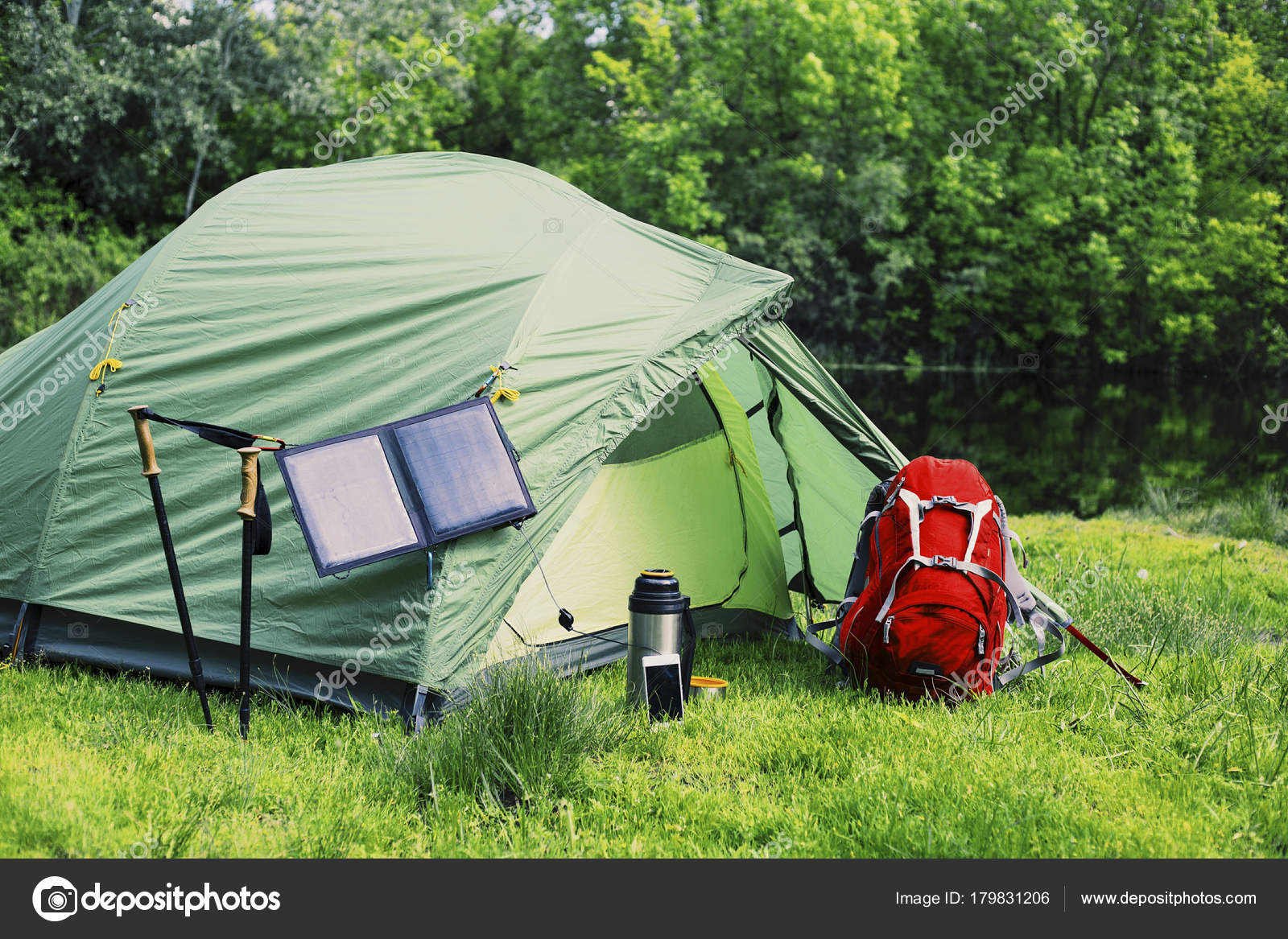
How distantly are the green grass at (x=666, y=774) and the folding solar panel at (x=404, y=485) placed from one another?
1.90 feet

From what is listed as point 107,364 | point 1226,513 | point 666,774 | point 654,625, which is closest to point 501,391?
→ point 654,625

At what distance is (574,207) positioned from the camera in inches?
178

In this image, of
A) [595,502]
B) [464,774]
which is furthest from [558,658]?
[464,774]

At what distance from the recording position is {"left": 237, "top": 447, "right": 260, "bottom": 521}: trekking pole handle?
9.88 feet

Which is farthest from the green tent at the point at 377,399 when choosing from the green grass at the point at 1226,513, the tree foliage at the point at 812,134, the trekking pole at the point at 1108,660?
the tree foliage at the point at 812,134

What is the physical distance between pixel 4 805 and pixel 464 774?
1.17 meters

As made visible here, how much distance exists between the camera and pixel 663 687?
11.7 ft

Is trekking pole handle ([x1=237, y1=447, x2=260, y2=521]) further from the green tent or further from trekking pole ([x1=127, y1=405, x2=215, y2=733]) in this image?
the green tent

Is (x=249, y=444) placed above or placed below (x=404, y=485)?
above

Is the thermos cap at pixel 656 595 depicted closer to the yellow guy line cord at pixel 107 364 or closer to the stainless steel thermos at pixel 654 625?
the stainless steel thermos at pixel 654 625

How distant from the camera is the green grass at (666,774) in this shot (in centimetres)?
267

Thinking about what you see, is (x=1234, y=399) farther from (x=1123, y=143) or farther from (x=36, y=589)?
(x=36, y=589)
